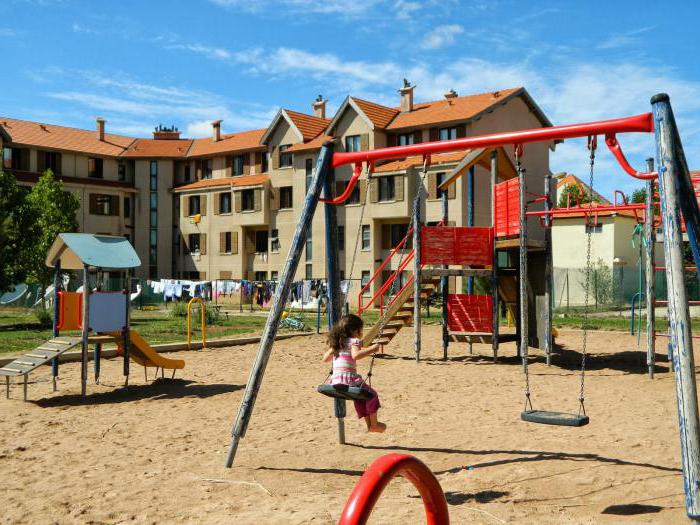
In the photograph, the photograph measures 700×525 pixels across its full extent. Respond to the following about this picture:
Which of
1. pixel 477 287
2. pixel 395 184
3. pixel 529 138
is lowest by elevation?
pixel 477 287

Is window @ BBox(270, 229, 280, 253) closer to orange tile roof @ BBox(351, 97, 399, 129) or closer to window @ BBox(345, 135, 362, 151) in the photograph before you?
window @ BBox(345, 135, 362, 151)

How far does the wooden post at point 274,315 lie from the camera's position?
24.5 ft

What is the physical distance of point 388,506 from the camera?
19.5 ft

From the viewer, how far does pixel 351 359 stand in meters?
7.34

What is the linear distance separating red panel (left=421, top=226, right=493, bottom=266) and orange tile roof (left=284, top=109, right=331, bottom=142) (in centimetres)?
3478

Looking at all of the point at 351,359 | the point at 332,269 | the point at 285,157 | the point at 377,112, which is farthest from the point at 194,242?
the point at 351,359

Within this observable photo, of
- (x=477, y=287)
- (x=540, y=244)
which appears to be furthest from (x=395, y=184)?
(x=540, y=244)

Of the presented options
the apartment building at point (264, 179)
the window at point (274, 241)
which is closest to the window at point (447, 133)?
the apartment building at point (264, 179)

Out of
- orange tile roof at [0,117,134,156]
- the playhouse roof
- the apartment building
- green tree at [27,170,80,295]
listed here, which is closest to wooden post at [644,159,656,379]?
the playhouse roof

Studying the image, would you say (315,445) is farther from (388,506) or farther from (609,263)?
(609,263)

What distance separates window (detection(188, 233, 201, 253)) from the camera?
57156 mm

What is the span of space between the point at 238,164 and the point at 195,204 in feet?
16.2

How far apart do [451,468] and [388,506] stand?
4.86ft

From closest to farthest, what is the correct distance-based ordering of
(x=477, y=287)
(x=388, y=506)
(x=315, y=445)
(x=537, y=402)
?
1. (x=388, y=506)
2. (x=315, y=445)
3. (x=537, y=402)
4. (x=477, y=287)
